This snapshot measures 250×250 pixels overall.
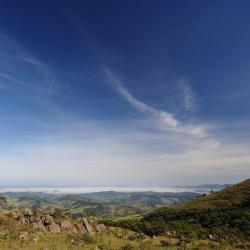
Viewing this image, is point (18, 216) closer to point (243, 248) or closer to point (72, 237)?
point (72, 237)

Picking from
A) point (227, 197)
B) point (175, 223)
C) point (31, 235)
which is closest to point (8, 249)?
point (31, 235)

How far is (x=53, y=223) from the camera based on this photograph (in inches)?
1454

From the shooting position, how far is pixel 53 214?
4281 cm

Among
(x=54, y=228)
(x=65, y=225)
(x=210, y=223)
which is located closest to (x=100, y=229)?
(x=65, y=225)

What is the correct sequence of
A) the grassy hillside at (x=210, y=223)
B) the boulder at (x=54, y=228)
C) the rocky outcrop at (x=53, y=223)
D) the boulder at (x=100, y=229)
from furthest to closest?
the grassy hillside at (x=210, y=223) → the boulder at (x=100, y=229) → the rocky outcrop at (x=53, y=223) → the boulder at (x=54, y=228)

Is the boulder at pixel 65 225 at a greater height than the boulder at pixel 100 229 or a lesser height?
greater

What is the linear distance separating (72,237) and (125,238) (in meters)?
8.48

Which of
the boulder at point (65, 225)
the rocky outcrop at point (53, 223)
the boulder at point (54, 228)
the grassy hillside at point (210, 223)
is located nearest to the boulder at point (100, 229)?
the rocky outcrop at point (53, 223)

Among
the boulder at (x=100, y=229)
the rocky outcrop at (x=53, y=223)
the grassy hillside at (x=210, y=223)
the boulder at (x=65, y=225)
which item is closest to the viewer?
the rocky outcrop at (x=53, y=223)

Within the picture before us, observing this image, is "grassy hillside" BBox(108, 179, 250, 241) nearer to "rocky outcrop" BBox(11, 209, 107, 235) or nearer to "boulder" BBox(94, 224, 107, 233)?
"boulder" BBox(94, 224, 107, 233)

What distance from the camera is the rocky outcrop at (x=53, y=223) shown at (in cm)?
3628

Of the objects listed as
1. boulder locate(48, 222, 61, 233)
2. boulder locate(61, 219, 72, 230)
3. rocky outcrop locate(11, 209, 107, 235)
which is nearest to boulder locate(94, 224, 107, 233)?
rocky outcrop locate(11, 209, 107, 235)

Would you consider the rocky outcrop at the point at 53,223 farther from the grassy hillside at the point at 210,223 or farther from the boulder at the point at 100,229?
the grassy hillside at the point at 210,223

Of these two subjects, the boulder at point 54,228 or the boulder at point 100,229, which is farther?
the boulder at point 100,229
